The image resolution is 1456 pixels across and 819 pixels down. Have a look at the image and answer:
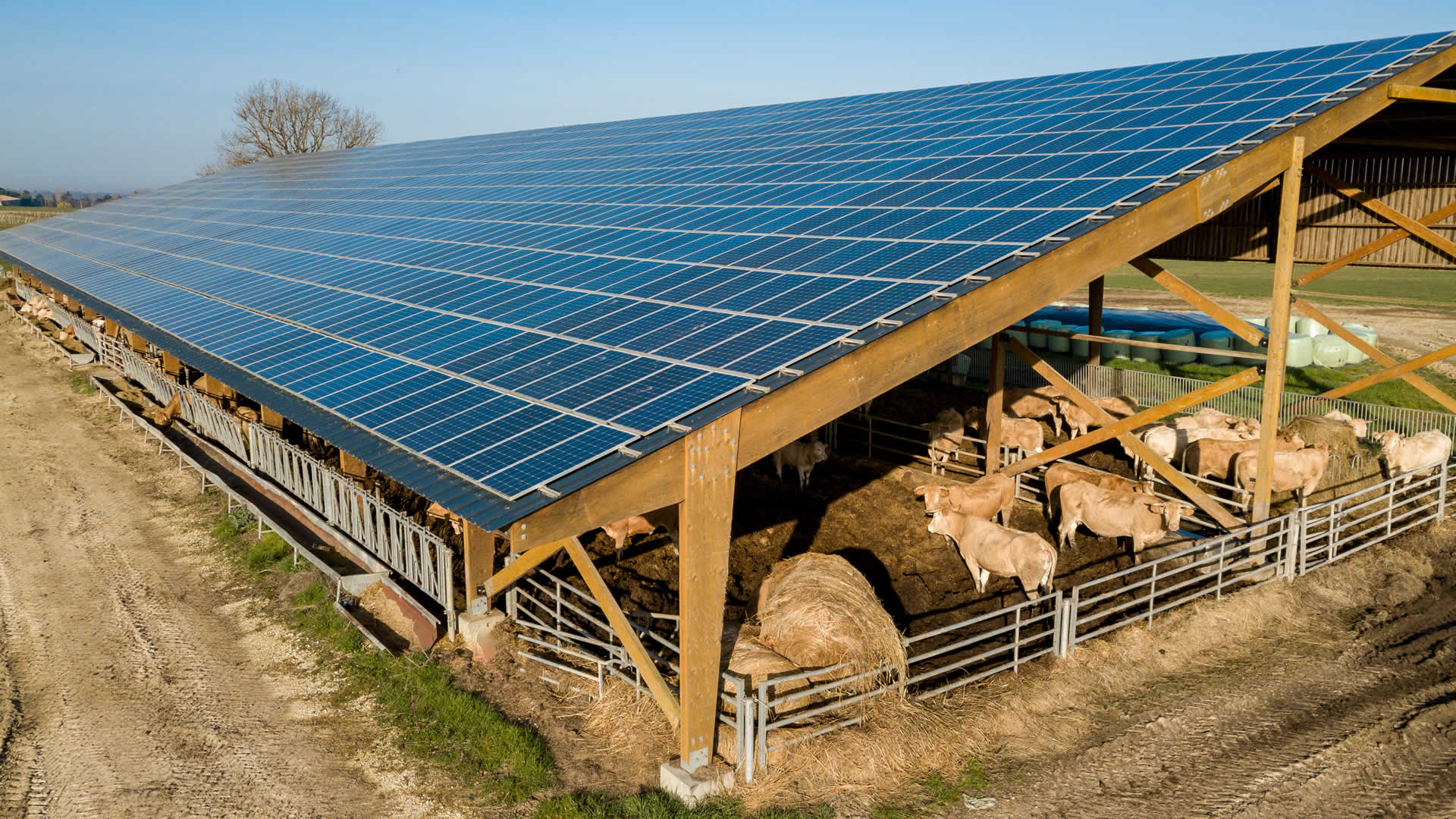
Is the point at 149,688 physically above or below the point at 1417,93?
below

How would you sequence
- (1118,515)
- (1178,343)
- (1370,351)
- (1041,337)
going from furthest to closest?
1. (1041,337)
2. (1178,343)
3. (1370,351)
4. (1118,515)

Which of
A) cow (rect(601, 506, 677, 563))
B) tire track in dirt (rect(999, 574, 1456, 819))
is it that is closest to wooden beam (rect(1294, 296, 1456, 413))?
tire track in dirt (rect(999, 574, 1456, 819))

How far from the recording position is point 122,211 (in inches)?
1784

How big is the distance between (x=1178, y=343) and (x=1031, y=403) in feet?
41.6

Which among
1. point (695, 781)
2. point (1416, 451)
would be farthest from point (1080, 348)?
point (695, 781)

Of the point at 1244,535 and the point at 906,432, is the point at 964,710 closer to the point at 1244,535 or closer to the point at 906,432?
the point at 1244,535

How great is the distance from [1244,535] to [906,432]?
9817 mm

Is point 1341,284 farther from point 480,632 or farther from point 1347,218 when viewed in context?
point 480,632

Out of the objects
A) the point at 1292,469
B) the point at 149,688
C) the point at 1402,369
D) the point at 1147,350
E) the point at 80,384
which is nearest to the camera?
the point at 149,688

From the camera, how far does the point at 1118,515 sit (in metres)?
16.1

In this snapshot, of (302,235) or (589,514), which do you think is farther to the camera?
(302,235)

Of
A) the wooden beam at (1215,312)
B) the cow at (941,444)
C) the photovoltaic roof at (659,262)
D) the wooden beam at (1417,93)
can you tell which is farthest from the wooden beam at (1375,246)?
the cow at (941,444)

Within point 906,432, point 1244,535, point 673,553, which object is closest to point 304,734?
point 673,553

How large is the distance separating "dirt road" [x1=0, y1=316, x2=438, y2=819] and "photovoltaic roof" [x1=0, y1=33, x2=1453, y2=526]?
3.31m
